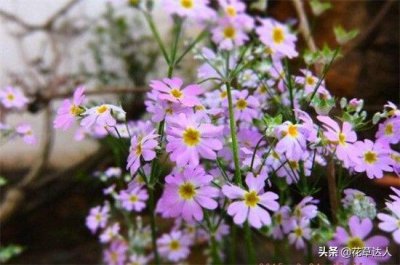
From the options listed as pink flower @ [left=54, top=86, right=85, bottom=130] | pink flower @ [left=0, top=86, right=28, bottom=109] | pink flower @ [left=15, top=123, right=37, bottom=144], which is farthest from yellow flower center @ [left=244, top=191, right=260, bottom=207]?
pink flower @ [left=0, top=86, right=28, bottom=109]

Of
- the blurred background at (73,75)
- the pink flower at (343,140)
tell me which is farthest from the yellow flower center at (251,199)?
the blurred background at (73,75)

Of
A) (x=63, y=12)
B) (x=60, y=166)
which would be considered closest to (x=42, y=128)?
(x=60, y=166)

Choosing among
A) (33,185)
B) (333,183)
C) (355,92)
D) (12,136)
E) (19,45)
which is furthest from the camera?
(19,45)

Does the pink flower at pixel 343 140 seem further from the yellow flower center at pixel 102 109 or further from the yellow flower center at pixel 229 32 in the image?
the yellow flower center at pixel 229 32

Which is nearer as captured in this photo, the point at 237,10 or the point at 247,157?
the point at 247,157

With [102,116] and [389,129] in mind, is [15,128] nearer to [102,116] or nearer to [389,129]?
[102,116]

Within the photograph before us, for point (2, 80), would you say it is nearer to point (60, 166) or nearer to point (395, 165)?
point (60, 166)

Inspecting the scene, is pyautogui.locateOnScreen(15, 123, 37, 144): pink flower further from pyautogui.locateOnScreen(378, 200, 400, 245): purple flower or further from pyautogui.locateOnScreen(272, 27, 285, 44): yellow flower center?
pyautogui.locateOnScreen(378, 200, 400, 245): purple flower
